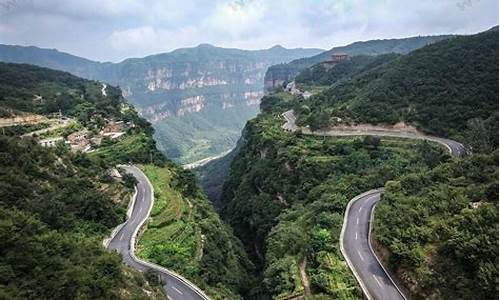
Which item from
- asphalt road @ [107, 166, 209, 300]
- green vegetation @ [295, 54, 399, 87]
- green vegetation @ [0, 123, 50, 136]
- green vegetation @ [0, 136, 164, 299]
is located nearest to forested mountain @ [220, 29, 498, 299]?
asphalt road @ [107, 166, 209, 300]

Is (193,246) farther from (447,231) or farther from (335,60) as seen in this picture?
(335,60)

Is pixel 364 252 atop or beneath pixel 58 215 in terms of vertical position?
beneath

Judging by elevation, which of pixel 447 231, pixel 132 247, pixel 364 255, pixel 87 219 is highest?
pixel 447 231

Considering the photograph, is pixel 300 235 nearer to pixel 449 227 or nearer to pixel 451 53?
pixel 449 227

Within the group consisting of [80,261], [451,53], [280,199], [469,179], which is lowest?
[280,199]

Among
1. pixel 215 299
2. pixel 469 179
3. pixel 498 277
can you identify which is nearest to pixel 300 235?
pixel 215 299

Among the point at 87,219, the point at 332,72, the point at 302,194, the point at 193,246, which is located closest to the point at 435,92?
the point at 302,194

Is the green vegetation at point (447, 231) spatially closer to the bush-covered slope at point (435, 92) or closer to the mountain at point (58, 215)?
the mountain at point (58, 215)
